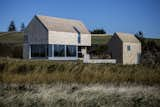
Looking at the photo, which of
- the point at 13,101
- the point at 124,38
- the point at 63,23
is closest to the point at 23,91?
the point at 13,101

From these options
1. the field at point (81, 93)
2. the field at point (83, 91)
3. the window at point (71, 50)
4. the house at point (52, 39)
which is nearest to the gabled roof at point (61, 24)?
the house at point (52, 39)

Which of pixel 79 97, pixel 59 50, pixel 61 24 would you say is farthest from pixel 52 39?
pixel 79 97

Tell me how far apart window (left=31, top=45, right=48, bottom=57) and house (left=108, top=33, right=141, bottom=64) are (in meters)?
12.0

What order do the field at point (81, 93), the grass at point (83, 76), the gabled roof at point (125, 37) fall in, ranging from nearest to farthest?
the field at point (81, 93), the grass at point (83, 76), the gabled roof at point (125, 37)

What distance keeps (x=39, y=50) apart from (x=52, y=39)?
2.92 meters

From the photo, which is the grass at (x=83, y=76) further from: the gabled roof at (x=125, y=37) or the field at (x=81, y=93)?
the gabled roof at (x=125, y=37)

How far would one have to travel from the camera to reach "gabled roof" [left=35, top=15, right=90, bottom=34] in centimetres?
4388

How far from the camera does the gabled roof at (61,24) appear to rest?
144 ft

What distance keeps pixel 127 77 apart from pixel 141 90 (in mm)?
5483

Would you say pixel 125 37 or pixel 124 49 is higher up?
pixel 125 37

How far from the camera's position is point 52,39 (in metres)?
43.5

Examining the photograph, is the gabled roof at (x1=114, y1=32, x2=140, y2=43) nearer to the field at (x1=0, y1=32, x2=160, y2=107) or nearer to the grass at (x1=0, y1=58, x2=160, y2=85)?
the grass at (x1=0, y1=58, x2=160, y2=85)

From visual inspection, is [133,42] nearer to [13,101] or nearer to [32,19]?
[32,19]

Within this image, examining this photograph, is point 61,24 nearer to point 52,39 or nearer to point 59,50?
point 52,39
